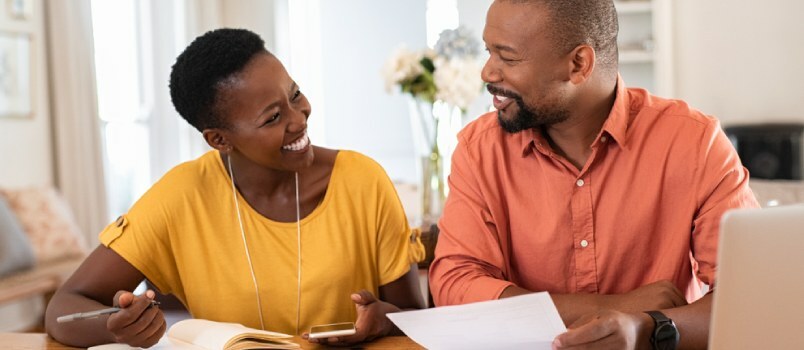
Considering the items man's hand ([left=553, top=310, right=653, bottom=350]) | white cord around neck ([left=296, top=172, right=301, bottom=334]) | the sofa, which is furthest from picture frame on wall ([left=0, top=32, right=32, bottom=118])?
man's hand ([left=553, top=310, right=653, bottom=350])

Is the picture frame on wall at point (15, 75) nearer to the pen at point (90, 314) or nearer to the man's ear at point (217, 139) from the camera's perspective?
the man's ear at point (217, 139)

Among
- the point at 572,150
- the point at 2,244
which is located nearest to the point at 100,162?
the point at 2,244

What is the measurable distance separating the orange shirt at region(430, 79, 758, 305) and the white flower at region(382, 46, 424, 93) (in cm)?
201

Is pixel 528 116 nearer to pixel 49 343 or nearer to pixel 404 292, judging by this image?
pixel 404 292

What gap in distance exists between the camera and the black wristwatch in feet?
5.05

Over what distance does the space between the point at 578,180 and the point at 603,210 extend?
75 mm

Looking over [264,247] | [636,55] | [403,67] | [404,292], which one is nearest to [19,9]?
[403,67]

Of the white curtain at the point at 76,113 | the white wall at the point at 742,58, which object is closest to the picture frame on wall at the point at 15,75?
the white curtain at the point at 76,113

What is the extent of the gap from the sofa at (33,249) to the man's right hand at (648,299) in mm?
3194

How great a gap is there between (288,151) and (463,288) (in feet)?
1.51

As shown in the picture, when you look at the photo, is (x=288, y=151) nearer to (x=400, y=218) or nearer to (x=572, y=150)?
(x=400, y=218)

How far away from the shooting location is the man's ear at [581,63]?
1828mm

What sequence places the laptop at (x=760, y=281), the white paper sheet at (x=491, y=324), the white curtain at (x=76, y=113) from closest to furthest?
the laptop at (x=760, y=281)
the white paper sheet at (x=491, y=324)
the white curtain at (x=76, y=113)

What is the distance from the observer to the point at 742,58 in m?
6.81
